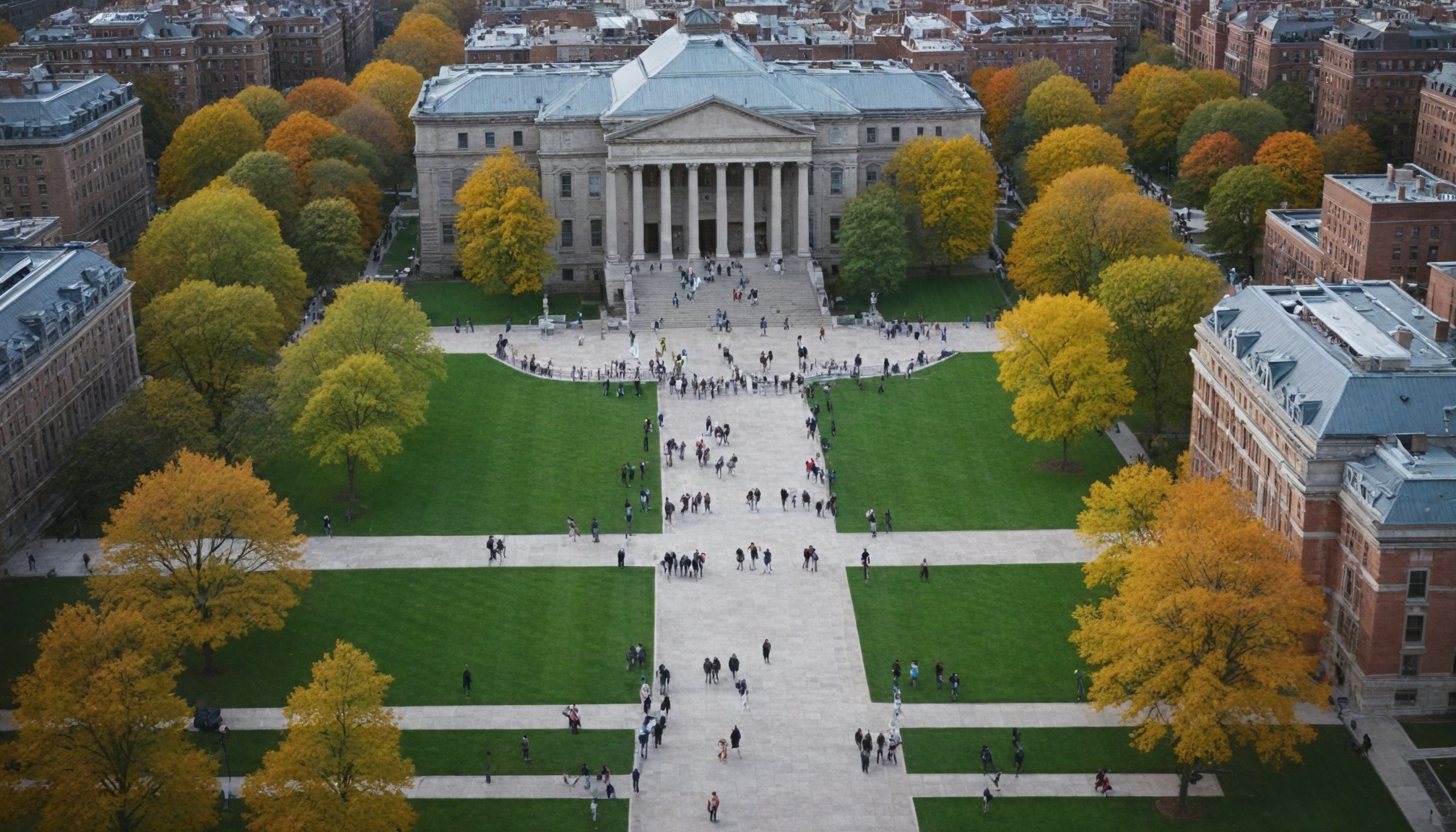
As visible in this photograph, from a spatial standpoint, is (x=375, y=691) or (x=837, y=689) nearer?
(x=375, y=691)

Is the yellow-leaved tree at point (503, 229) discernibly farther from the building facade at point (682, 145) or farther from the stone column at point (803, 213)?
the stone column at point (803, 213)

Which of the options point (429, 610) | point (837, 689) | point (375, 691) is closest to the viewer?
point (375, 691)

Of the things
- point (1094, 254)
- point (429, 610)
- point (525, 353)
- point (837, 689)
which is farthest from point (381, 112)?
point (837, 689)

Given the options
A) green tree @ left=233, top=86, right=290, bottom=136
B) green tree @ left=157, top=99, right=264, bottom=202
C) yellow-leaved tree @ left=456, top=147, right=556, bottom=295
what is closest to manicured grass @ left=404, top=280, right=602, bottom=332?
yellow-leaved tree @ left=456, top=147, right=556, bottom=295

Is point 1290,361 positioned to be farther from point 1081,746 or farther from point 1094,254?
point 1094,254

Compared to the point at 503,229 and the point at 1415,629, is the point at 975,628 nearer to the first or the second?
the point at 1415,629

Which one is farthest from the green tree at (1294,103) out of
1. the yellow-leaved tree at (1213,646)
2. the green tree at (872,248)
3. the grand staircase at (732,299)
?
the yellow-leaved tree at (1213,646)
